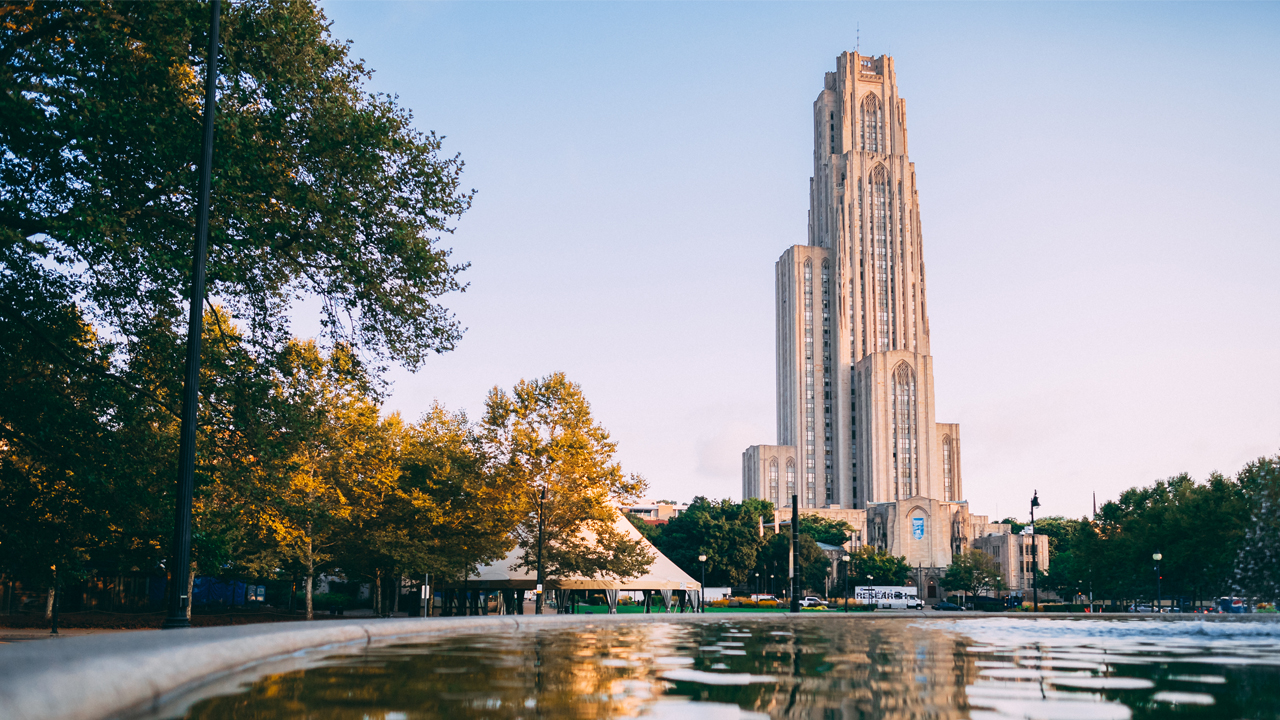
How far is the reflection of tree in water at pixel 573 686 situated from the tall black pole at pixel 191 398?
2.74m

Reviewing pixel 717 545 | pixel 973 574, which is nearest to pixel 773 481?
pixel 973 574

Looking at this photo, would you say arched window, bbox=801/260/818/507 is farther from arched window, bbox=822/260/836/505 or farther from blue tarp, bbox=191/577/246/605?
blue tarp, bbox=191/577/246/605

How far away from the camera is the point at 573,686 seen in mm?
8148

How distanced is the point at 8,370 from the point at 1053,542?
558 ft

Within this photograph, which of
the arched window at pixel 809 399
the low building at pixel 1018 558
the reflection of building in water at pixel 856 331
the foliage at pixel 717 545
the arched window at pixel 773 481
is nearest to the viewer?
the foliage at pixel 717 545

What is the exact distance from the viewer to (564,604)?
5097 cm

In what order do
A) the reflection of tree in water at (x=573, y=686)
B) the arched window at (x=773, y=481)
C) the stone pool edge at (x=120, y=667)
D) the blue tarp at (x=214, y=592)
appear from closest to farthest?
the stone pool edge at (x=120, y=667) < the reflection of tree in water at (x=573, y=686) < the blue tarp at (x=214, y=592) < the arched window at (x=773, y=481)

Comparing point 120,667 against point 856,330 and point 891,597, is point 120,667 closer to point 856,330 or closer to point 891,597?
point 891,597

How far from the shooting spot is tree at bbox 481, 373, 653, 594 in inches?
1802

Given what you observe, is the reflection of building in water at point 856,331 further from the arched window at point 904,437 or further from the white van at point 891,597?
the white van at point 891,597

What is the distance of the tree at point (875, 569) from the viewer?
12169cm

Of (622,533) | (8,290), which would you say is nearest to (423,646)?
(8,290)

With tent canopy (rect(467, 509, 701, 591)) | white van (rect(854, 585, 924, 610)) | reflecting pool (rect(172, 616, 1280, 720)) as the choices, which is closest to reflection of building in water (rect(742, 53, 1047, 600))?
white van (rect(854, 585, 924, 610))

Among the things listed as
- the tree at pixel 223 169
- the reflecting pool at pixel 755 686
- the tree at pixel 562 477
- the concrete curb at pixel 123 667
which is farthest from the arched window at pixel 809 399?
the concrete curb at pixel 123 667
